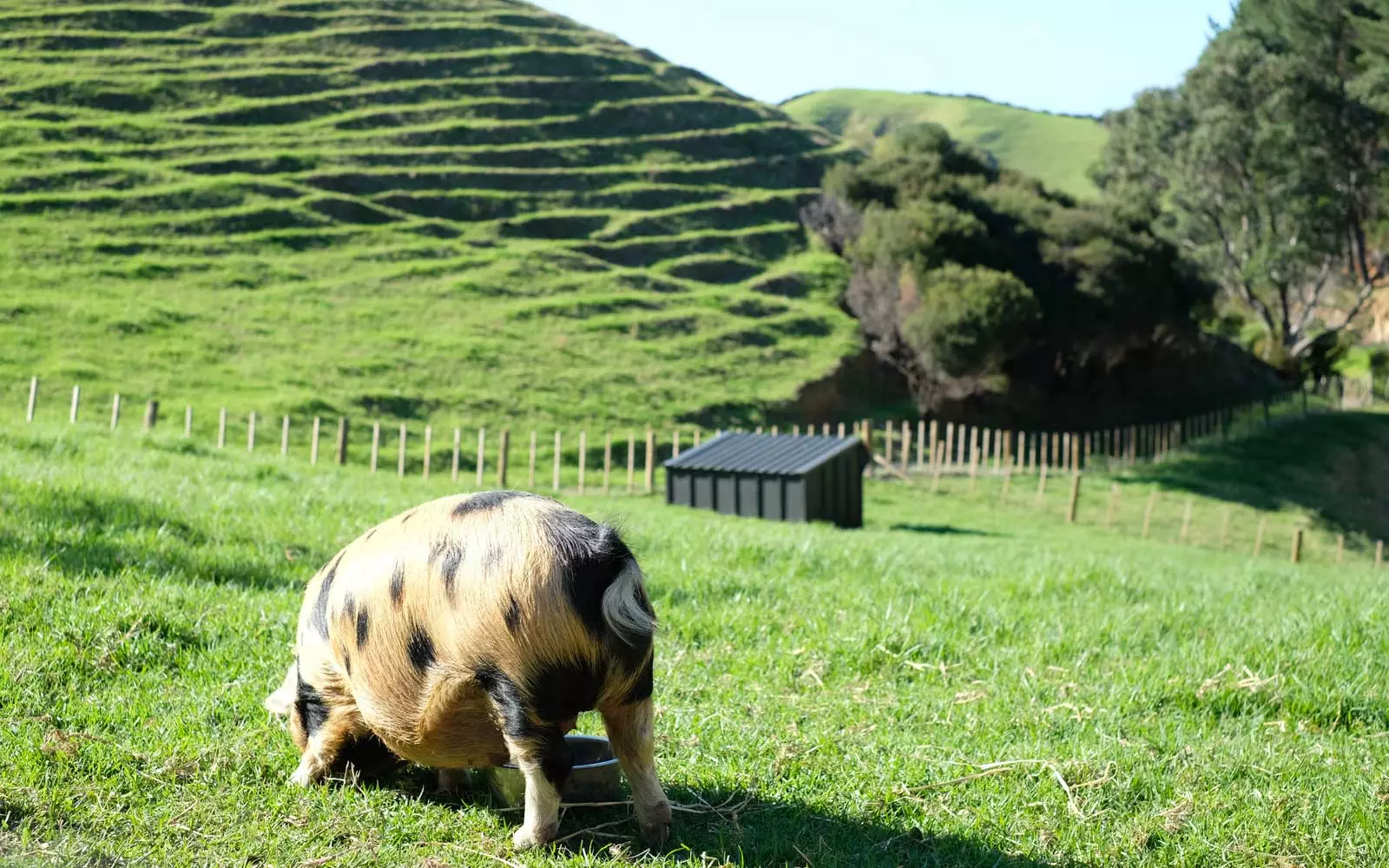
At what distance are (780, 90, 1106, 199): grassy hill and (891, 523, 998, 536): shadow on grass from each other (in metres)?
83.0

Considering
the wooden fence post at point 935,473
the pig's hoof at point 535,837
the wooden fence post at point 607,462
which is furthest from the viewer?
the wooden fence post at point 935,473

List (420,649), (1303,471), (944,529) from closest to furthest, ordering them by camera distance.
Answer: (420,649)
(944,529)
(1303,471)

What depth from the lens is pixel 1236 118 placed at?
50219 mm

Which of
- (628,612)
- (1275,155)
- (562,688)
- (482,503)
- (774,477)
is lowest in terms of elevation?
(774,477)

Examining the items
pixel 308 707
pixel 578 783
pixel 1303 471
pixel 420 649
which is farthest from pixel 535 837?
pixel 1303 471

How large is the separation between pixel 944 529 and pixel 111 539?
20.7m

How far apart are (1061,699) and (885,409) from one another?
117 feet

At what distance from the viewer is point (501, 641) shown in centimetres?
419

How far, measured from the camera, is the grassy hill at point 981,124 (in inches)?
4449

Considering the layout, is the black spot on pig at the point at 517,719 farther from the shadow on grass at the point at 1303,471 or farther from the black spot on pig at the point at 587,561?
the shadow on grass at the point at 1303,471

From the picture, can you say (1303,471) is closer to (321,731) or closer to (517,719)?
(321,731)

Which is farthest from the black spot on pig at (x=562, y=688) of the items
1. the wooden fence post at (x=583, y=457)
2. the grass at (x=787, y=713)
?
the wooden fence post at (x=583, y=457)

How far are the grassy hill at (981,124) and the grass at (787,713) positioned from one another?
100940mm

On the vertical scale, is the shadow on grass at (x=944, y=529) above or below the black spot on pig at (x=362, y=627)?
below
